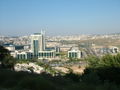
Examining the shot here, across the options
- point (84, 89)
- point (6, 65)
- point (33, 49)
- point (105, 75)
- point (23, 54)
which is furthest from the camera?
point (33, 49)

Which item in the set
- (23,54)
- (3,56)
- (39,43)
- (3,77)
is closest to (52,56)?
(23,54)

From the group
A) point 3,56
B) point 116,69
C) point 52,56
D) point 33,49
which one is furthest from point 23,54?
point 116,69

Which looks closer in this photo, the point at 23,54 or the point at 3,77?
the point at 3,77

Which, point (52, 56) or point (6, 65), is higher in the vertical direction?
point (6, 65)

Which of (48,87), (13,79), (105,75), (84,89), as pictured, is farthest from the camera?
(105,75)

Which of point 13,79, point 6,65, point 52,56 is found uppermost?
point 13,79

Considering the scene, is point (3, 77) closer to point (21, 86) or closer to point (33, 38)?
point (21, 86)

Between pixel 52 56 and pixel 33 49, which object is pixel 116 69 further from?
pixel 33 49

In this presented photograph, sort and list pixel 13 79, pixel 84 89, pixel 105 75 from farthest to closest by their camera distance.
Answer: pixel 105 75 < pixel 13 79 < pixel 84 89

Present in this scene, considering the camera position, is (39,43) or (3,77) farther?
(39,43)
